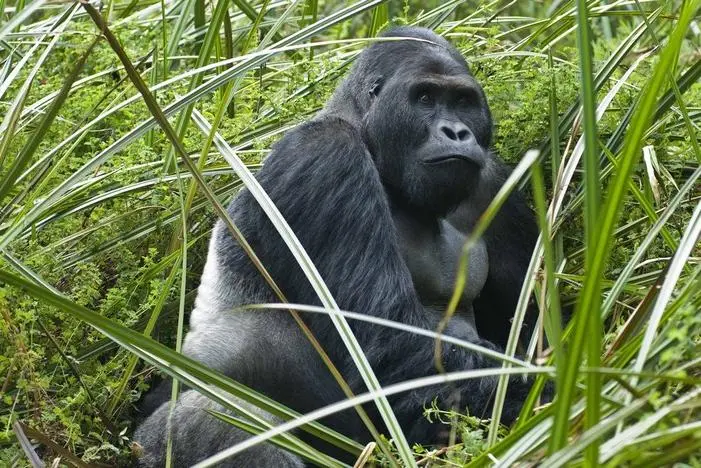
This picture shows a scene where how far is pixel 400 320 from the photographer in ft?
11.3

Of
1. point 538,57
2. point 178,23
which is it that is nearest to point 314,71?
point 178,23

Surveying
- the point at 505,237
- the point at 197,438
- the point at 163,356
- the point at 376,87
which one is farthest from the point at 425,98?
the point at 163,356

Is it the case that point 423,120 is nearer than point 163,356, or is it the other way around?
point 163,356

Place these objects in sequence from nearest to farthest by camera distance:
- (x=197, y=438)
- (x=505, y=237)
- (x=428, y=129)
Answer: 1. (x=197, y=438)
2. (x=428, y=129)
3. (x=505, y=237)

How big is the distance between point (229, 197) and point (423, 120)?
3.02 ft

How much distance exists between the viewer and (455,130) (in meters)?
3.69

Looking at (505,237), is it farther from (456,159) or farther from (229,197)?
(229,197)

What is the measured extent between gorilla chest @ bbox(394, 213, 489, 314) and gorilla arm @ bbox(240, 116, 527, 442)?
9.5 inches

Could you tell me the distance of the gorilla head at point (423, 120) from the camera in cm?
367

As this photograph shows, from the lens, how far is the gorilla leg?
3354 mm

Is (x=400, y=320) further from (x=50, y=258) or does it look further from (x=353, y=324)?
(x=50, y=258)

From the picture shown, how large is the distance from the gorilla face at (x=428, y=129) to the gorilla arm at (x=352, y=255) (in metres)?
0.14

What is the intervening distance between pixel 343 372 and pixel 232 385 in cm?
105

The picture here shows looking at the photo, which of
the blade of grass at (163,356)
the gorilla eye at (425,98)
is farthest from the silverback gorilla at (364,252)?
the blade of grass at (163,356)
